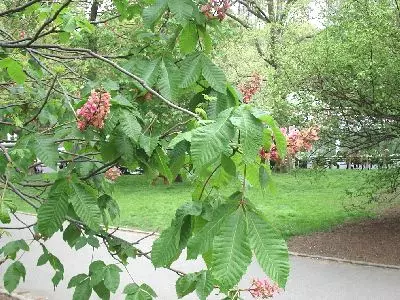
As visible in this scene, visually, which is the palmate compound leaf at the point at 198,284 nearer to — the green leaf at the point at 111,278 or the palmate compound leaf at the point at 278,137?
the green leaf at the point at 111,278

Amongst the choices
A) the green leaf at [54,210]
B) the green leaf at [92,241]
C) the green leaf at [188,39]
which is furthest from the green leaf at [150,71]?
the green leaf at [92,241]

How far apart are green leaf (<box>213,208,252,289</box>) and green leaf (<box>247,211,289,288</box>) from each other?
0.08 feet

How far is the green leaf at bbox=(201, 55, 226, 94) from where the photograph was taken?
6.34 ft

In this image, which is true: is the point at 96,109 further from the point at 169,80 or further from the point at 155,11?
the point at 155,11

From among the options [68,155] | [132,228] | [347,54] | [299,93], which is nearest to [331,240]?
[299,93]

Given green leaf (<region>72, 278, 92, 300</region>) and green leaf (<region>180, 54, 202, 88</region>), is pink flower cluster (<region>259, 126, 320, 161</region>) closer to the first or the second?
green leaf (<region>180, 54, 202, 88</region>)

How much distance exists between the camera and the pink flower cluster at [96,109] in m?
1.97

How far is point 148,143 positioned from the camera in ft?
6.61

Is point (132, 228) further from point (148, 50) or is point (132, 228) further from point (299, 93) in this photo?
point (148, 50)

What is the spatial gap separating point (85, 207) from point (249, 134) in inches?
34.1

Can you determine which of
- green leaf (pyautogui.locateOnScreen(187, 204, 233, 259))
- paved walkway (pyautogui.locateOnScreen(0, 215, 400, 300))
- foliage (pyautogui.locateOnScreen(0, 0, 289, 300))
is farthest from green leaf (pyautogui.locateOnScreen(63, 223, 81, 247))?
paved walkway (pyautogui.locateOnScreen(0, 215, 400, 300))

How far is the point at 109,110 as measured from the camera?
2.03 meters

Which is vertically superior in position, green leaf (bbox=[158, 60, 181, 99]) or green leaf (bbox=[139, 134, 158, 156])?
green leaf (bbox=[158, 60, 181, 99])

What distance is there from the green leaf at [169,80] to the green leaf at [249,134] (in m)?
0.70
